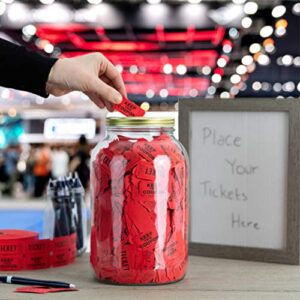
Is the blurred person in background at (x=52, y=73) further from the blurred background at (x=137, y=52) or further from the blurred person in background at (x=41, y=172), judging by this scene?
the blurred person in background at (x=41, y=172)

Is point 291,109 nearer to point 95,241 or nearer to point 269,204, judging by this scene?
point 269,204

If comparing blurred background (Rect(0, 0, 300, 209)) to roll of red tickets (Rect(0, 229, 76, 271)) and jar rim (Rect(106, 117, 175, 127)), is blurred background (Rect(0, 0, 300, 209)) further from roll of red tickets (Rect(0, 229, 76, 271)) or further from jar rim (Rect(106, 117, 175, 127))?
jar rim (Rect(106, 117, 175, 127))

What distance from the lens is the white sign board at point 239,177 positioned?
1.55m

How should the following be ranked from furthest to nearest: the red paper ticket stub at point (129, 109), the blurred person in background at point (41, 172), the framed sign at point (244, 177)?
the blurred person in background at point (41, 172) → the framed sign at point (244, 177) → the red paper ticket stub at point (129, 109)

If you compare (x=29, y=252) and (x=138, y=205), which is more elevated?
(x=138, y=205)

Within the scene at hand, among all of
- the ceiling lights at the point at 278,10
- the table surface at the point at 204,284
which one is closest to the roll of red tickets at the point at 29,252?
the table surface at the point at 204,284

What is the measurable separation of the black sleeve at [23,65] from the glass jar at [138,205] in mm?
191

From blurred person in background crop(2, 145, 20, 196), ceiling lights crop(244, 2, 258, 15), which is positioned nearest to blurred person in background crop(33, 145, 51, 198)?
blurred person in background crop(2, 145, 20, 196)

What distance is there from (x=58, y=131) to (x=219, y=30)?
1427cm

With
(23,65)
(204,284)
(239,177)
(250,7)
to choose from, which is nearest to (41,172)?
(250,7)

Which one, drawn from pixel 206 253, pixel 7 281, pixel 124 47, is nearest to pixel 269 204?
pixel 206 253

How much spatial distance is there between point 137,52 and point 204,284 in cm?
1817

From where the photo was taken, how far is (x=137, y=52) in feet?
63.0

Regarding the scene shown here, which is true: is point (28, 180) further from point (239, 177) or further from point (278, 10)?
point (239, 177)
